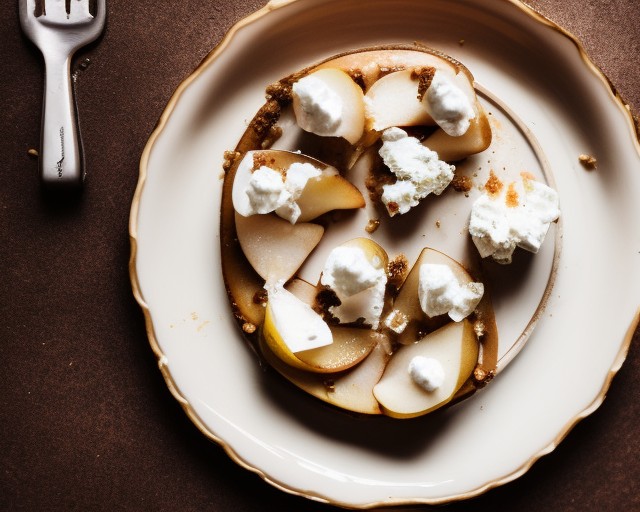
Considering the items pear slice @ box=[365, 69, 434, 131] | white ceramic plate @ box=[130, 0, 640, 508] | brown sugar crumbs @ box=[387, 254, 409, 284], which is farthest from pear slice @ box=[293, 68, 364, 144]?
brown sugar crumbs @ box=[387, 254, 409, 284]

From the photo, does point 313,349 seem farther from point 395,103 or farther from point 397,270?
point 395,103

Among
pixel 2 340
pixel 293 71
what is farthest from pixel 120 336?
pixel 293 71

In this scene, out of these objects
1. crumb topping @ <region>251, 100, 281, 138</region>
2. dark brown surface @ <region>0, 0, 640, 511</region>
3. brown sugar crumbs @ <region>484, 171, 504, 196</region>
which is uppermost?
brown sugar crumbs @ <region>484, 171, 504, 196</region>

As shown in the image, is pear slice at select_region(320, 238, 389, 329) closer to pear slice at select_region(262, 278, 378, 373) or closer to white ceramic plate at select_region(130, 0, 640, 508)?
pear slice at select_region(262, 278, 378, 373)

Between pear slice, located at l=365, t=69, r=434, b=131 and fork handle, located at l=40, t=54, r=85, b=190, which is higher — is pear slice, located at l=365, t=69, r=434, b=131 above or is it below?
above

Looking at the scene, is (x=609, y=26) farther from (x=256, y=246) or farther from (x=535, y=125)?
(x=256, y=246)

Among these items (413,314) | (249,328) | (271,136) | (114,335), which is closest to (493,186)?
(413,314)
